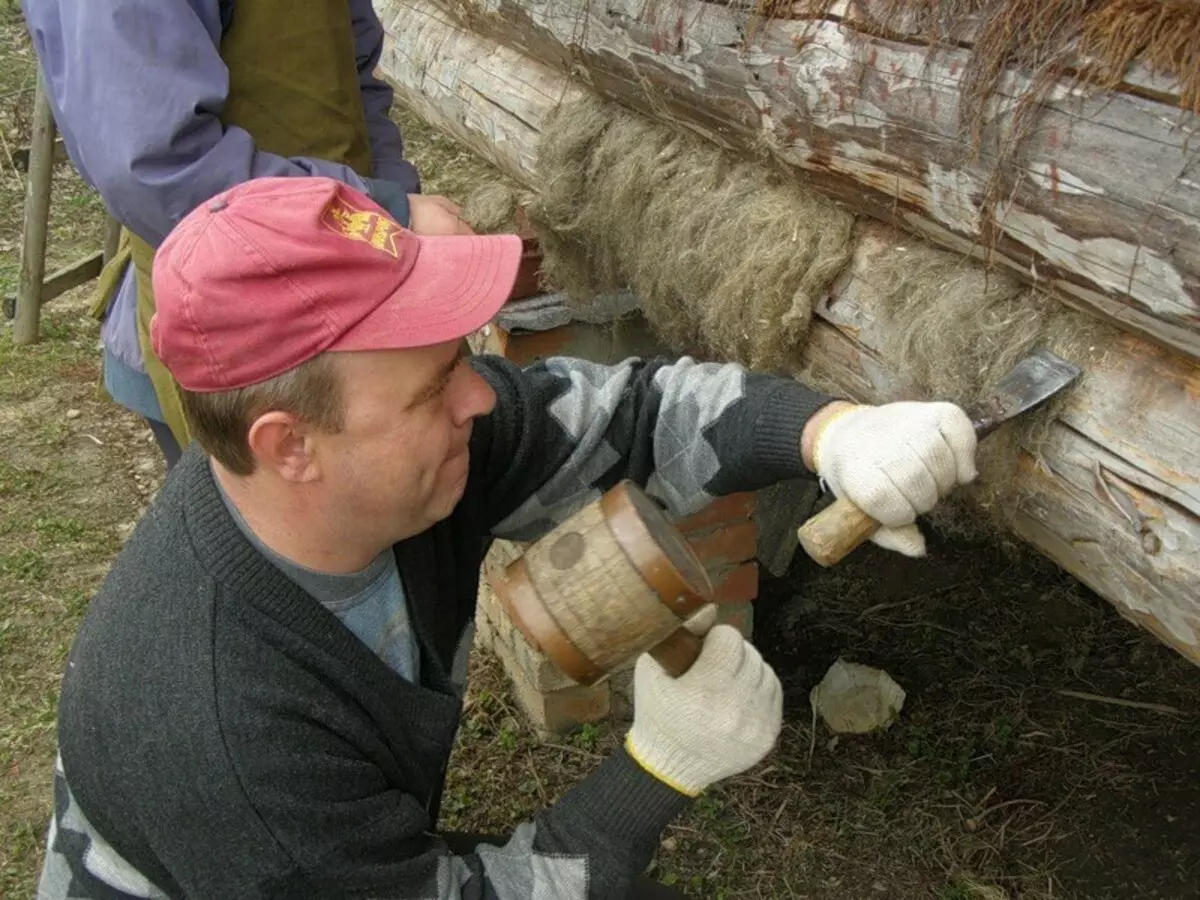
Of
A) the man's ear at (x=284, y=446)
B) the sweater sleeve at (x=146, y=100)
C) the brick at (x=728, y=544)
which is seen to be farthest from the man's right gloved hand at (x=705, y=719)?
the brick at (x=728, y=544)

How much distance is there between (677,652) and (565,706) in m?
1.80

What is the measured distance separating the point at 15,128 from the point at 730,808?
6.97 meters

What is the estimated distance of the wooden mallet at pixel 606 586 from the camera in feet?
5.83

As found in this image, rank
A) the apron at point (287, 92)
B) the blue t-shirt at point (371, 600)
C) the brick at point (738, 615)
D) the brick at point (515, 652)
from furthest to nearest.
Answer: the brick at point (738, 615) → the brick at point (515, 652) → the apron at point (287, 92) → the blue t-shirt at point (371, 600)

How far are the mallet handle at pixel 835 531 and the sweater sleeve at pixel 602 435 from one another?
0.29 metres

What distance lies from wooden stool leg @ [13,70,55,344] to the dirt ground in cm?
154

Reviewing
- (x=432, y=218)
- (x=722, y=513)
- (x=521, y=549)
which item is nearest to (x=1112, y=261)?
(x=432, y=218)

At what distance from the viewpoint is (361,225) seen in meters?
1.77

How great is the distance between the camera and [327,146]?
2629 millimetres

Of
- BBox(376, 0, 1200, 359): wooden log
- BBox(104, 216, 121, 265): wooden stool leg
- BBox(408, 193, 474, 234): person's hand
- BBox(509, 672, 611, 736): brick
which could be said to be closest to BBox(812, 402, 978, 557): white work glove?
BBox(376, 0, 1200, 359): wooden log

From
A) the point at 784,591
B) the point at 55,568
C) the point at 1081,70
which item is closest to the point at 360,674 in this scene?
the point at 1081,70

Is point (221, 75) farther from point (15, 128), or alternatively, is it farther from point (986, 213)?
point (15, 128)

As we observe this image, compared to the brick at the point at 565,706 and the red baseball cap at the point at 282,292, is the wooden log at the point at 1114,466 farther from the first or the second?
the brick at the point at 565,706

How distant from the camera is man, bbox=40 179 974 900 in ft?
5.54
